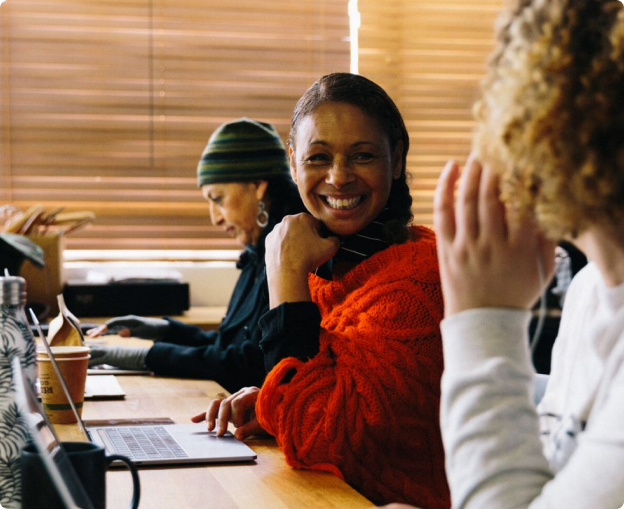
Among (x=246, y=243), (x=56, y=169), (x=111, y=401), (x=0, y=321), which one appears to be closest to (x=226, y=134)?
(x=246, y=243)

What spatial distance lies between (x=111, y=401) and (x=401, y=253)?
688 mm

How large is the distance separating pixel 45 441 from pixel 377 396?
2.03ft

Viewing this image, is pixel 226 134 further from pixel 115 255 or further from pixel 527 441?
pixel 527 441

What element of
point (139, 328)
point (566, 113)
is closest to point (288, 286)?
point (566, 113)

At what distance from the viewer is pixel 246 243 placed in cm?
250

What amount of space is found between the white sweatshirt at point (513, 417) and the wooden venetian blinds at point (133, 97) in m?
2.88

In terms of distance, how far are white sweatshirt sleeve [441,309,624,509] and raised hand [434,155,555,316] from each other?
0.7 inches

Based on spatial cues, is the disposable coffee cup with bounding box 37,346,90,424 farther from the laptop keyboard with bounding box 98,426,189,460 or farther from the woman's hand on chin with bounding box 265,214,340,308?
the woman's hand on chin with bounding box 265,214,340,308

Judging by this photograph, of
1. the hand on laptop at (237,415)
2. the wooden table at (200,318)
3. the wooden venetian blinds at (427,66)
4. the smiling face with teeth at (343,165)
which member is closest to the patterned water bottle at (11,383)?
the hand on laptop at (237,415)

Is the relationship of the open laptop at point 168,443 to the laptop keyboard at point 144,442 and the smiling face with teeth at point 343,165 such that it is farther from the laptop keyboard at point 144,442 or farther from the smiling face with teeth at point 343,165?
the smiling face with teeth at point 343,165

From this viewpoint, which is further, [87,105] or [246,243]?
[87,105]

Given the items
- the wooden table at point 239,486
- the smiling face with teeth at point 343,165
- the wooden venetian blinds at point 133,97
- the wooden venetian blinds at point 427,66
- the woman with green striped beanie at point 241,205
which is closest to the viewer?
the wooden table at point 239,486

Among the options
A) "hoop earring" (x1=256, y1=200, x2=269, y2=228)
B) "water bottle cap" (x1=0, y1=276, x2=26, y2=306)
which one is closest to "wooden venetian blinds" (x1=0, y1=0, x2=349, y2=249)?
"hoop earring" (x1=256, y1=200, x2=269, y2=228)

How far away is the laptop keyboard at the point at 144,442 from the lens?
1.19m
